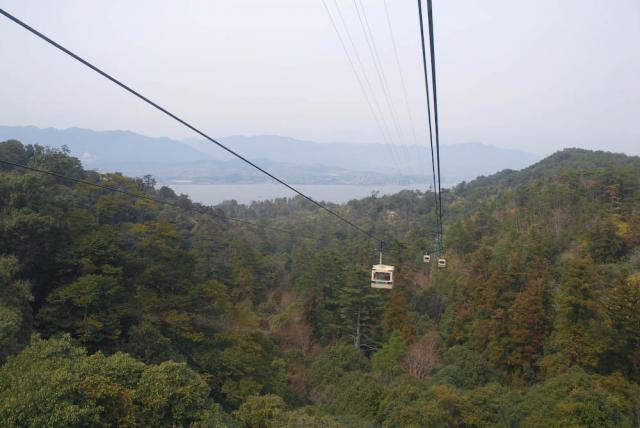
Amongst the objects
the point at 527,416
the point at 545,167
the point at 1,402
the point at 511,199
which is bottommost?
the point at 527,416

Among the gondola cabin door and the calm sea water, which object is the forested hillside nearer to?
the gondola cabin door

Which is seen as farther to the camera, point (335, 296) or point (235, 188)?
point (235, 188)

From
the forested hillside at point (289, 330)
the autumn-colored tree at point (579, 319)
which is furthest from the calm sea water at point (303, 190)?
the autumn-colored tree at point (579, 319)

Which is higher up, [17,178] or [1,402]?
[17,178]

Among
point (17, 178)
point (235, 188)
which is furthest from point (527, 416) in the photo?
point (235, 188)

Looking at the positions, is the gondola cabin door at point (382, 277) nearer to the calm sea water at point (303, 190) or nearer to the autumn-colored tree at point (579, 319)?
the autumn-colored tree at point (579, 319)

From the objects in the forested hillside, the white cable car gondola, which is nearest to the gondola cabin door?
the white cable car gondola

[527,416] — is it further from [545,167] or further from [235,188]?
[235,188]

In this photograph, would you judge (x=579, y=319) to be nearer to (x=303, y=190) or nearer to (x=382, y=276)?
(x=382, y=276)
